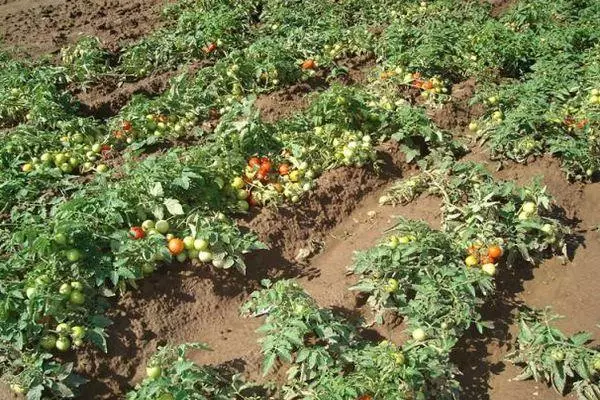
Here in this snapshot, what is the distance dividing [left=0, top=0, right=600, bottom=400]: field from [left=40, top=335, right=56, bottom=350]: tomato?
3 cm

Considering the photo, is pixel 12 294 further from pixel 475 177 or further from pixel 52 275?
pixel 475 177

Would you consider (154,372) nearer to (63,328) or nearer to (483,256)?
(63,328)

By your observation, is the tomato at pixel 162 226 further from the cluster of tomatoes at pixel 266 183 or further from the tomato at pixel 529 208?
the tomato at pixel 529 208

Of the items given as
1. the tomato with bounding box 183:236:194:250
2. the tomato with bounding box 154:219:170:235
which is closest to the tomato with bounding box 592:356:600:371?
the tomato with bounding box 183:236:194:250

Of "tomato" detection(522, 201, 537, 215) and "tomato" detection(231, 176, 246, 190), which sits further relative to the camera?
"tomato" detection(231, 176, 246, 190)

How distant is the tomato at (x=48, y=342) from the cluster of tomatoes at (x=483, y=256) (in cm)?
245

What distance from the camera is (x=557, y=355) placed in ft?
10.4

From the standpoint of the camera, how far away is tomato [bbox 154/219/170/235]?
382cm

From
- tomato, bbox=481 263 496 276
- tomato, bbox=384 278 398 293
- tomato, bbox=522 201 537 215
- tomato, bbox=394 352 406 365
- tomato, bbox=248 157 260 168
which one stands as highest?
tomato, bbox=248 157 260 168

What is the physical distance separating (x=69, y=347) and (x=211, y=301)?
0.87m

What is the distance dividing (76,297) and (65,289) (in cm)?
8

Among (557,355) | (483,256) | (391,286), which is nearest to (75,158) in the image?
(391,286)

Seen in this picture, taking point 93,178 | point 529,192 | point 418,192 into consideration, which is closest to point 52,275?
point 93,178

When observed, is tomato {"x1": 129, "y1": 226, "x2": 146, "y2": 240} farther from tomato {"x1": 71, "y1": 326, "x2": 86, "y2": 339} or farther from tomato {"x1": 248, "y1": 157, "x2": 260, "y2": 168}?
tomato {"x1": 248, "y1": 157, "x2": 260, "y2": 168}
